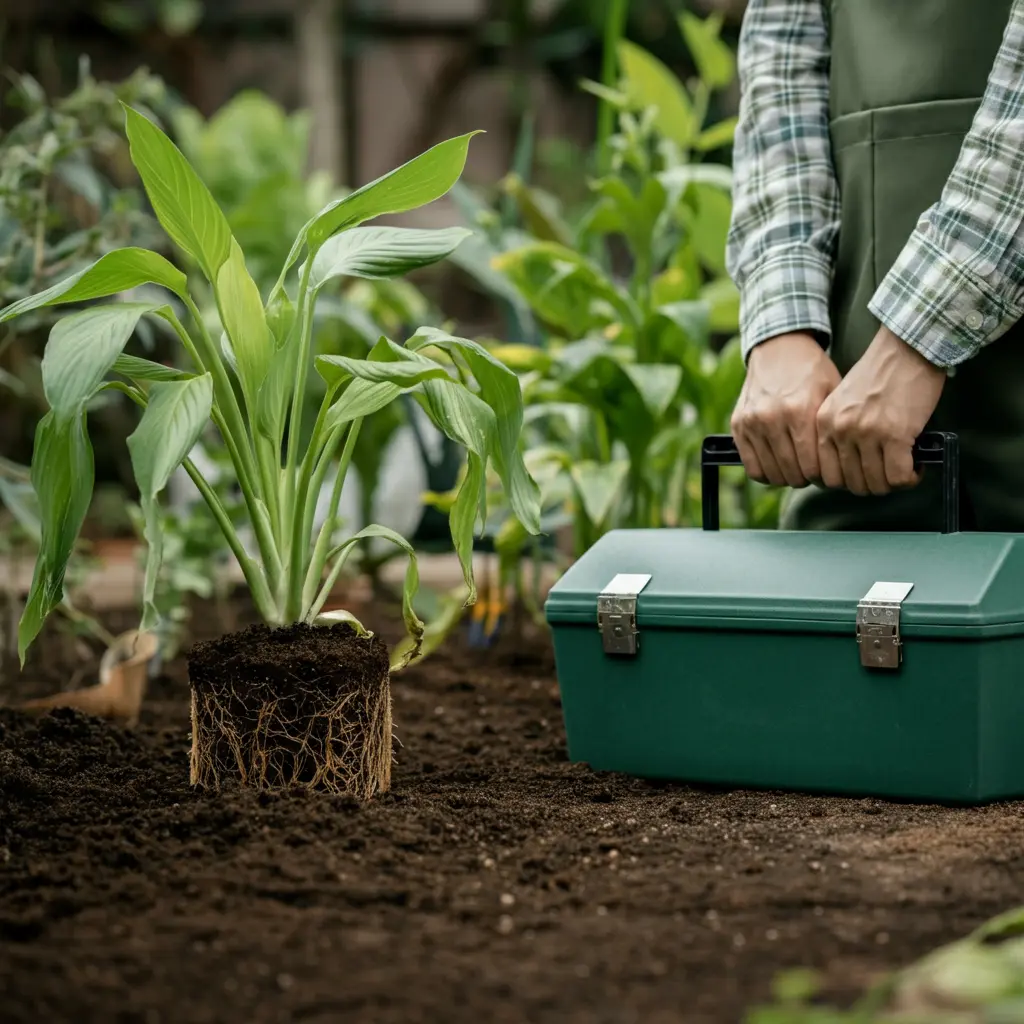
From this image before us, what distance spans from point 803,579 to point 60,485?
69 centimetres

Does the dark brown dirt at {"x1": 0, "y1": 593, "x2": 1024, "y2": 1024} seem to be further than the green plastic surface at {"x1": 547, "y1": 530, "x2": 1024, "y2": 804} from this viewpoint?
No

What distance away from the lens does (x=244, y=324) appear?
48.1 inches

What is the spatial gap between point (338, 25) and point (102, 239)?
2.88 metres

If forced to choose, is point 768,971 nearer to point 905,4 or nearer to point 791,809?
point 791,809

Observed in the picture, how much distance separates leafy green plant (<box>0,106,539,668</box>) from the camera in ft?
3.59

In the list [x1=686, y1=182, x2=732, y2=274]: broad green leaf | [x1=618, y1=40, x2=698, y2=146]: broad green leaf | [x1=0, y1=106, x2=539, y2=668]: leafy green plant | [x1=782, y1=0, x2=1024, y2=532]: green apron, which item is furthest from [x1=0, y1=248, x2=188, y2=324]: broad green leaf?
[x1=618, y1=40, x2=698, y2=146]: broad green leaf

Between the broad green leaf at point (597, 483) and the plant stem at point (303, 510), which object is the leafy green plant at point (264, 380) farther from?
the broad green leaf at point (597, 483)

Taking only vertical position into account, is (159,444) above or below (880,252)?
below

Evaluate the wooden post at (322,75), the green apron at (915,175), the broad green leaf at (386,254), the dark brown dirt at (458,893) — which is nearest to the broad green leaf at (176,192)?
the broad green leaf at (386,254)

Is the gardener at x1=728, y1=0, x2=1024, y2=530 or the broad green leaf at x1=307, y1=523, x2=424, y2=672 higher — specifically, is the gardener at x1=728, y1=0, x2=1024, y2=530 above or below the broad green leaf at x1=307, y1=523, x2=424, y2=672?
above

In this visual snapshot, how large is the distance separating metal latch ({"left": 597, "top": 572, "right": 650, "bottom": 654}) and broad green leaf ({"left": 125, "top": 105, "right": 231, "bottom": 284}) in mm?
511

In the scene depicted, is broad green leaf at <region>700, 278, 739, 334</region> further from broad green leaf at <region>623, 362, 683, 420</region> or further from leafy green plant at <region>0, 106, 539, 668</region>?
leafy green plant at <region>0, 106, 539, 668</region>

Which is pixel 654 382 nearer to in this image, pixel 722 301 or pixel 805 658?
pixel 722 301

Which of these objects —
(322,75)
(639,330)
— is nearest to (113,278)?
(639,330)
